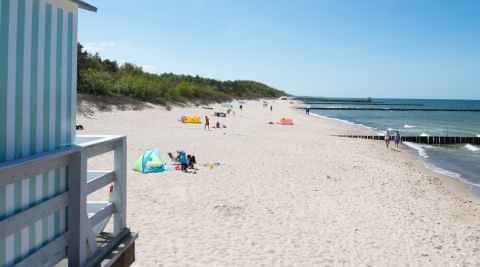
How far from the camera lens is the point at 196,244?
7203 millimetres

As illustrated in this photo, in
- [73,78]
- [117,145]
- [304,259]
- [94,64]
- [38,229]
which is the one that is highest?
[94,64]

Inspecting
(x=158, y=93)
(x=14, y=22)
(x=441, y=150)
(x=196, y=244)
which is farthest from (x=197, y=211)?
(x=158, y=93)

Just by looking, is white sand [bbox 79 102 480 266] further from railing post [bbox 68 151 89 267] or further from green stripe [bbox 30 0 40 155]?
green stripe [bbox 30 0 40 155]

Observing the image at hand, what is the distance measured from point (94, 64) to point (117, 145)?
52908 millimetres

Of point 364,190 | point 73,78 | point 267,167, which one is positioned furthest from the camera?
point 267,167

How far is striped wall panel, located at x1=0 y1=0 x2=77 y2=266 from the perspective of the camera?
230cm

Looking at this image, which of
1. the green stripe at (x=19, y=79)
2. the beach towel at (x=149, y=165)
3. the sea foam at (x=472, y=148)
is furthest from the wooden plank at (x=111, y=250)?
the sea foam at (x=472, y=148)

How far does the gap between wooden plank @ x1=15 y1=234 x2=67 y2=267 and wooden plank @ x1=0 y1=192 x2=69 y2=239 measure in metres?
0.22

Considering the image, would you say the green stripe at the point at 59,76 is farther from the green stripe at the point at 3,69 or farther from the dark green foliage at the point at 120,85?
the dark green foliage at the point at 120,85

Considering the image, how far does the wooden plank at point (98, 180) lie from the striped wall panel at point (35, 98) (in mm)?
236

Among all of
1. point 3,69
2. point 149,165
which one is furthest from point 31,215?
point 149,165

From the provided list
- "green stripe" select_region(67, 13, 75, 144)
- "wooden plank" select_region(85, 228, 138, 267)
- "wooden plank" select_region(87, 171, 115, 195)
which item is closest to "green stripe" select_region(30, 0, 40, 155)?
"green stripe" select_region(67, 13, 75, 144)

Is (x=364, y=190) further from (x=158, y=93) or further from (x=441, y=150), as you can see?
(x=158, y=93)

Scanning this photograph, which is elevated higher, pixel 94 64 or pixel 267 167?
pixel 94 64
